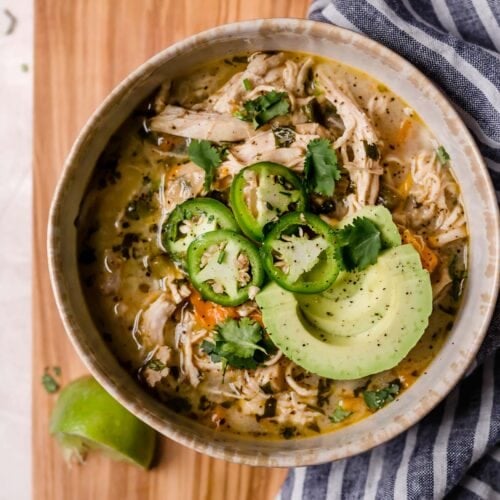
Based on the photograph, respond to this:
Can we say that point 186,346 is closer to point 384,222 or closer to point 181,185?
point 181,185

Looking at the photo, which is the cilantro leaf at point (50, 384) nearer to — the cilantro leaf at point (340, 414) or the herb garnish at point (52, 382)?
the herb garnish at point (52, 382)

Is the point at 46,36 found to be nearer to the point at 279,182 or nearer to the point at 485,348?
the point at 279,182

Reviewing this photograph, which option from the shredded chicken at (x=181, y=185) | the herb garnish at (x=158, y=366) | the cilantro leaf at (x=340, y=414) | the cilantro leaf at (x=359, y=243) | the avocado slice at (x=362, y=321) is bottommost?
the cilantro leaf at (x=340, y=414)

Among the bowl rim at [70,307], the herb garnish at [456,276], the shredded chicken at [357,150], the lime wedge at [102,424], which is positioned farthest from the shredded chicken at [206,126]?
the lime wedge at [102,424]

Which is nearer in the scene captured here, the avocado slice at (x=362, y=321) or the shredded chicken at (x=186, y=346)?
the avocado slice at (x=362, y=321)

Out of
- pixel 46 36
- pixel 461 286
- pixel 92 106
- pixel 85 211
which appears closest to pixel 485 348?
pixel 461 286

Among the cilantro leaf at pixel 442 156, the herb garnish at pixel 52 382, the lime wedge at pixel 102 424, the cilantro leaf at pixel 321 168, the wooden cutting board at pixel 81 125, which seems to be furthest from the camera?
the herb garnish at pixel 52 382

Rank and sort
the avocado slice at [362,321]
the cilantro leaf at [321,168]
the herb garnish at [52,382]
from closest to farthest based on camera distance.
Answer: the avocado slice at [362,321] < the cilantro leaf at [321,168] < the herb garnish at [52,382]

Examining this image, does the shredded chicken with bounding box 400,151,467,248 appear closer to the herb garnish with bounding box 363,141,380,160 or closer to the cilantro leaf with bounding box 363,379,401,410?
the herb garnish with bounding box 363,141,380,160
